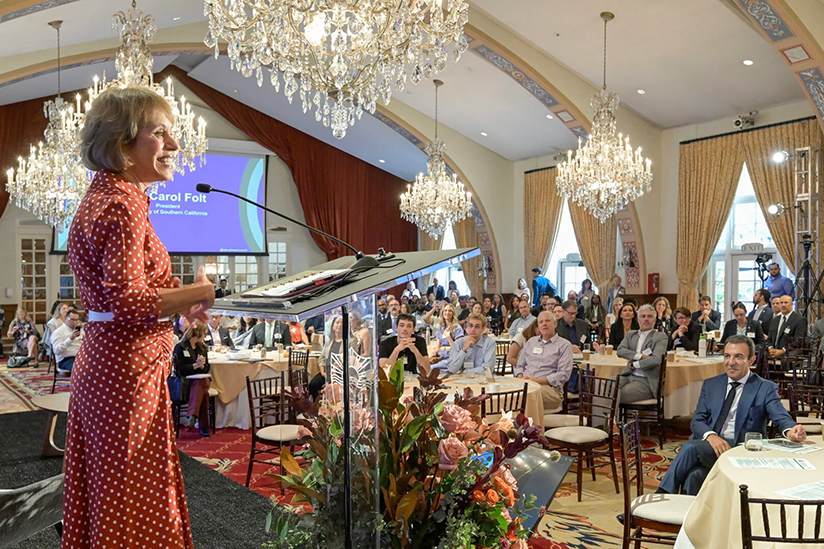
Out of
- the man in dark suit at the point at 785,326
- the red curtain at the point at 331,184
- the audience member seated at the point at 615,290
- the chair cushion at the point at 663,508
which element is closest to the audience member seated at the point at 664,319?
the man in dark suit at the point at 785,326

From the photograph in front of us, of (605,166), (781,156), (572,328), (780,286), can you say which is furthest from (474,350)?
(781,156)

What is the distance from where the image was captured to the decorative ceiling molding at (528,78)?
33.0ft

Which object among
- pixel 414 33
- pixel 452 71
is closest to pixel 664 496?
pixel 414 33

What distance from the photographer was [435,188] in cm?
1138

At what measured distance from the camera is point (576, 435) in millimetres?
4809

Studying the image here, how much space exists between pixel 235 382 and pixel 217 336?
6.41 feet

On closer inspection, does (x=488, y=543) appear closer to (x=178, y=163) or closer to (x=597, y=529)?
(x=597, y=529)

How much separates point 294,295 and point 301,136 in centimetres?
1676

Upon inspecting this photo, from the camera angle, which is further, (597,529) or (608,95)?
(608,95)

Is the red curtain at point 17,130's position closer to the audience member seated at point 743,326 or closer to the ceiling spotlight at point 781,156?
the audience member seated at point 743,326

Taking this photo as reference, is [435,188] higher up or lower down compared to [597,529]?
higher up

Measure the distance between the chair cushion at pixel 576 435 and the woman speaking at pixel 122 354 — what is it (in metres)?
3.53

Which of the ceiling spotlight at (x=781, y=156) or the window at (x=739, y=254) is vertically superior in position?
the ceiling spotlight at (x=781, y=156)

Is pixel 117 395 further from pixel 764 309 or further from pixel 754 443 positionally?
pixel 764 309
